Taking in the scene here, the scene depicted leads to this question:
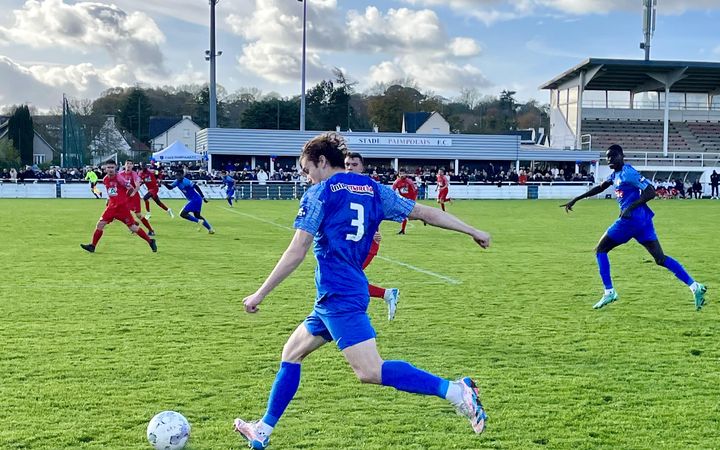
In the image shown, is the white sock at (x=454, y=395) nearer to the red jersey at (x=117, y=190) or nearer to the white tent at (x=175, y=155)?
the red jersey at (x=117, y=190)

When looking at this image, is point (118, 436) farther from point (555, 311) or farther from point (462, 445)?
point (555, 311)

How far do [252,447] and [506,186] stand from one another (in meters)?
43.7

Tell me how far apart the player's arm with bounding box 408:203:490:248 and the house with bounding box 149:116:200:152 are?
90.3 m

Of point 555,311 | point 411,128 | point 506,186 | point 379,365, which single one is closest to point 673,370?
point 555,311

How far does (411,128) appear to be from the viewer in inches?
3317

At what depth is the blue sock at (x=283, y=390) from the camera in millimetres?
4387

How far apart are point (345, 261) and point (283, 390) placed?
94cm

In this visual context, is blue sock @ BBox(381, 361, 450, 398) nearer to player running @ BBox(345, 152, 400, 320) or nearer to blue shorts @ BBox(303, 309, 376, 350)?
blue shorts @ BBox(303, 309, 376, 350)

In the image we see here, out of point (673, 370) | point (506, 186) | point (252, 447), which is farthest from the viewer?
point (506, 186)

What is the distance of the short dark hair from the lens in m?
4.22

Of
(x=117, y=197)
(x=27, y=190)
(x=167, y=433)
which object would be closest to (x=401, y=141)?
(x=27, y=190)

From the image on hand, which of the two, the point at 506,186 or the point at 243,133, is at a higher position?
the point at 243,133

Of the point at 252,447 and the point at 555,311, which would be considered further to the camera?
the point at 555,311

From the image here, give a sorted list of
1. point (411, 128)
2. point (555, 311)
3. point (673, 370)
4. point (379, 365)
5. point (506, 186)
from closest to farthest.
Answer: point (379, 365)
point (673, 370)
point (555, 311)
point (506, 186)
point (411, 128)
